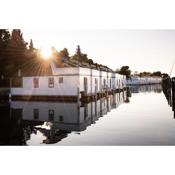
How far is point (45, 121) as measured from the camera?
994 centimetres

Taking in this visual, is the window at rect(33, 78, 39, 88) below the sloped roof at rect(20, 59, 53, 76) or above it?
below

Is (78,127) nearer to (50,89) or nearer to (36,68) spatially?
(50,89)

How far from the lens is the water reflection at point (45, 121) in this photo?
307 inches

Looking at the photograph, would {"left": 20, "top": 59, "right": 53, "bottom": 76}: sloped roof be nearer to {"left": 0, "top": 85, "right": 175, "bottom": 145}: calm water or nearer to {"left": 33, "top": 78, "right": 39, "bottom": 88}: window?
{"left": 33, "top": 78, "right": 39, "bottom": 88}: window

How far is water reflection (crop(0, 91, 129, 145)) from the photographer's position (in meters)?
7.80

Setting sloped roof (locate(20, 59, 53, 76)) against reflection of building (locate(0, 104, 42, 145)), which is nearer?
reflection of building (locate(0, 104, 42, 145))

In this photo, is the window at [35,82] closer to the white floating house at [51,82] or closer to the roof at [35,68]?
the white floating house at [51,82]

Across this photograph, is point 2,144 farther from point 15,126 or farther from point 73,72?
point 73,72

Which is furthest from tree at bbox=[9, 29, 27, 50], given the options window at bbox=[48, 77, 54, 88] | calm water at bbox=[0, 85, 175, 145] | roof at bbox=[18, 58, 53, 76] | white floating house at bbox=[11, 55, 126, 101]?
calm water at bbox=[0, 85, 175, 145]

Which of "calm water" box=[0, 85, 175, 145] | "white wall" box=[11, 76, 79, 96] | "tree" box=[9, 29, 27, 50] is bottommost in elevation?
"calm water" box=[0, 85, 175, 145]
